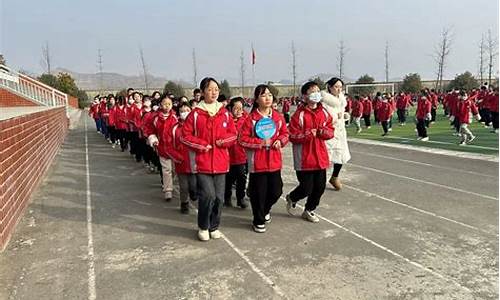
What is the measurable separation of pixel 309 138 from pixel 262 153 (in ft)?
1.97

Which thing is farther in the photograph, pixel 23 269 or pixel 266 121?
pixel 266 121

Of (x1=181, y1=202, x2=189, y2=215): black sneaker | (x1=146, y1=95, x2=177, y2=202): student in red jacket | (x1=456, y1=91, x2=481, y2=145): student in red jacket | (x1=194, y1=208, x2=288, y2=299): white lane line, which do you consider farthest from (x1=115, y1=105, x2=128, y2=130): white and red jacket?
(x1=456, y1=91, x2=481, y2=145): student in red jacket

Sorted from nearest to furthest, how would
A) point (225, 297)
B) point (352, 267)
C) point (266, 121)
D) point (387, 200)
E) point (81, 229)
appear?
point (225, 297) < point (352, 267) < point (266, 121) < point (81, 229) < point (387, 200)

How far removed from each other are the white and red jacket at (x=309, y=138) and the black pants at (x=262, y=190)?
354mm

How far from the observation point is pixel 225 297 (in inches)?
137

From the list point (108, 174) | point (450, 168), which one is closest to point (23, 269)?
point (108, 174)

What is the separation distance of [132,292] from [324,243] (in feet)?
6.71

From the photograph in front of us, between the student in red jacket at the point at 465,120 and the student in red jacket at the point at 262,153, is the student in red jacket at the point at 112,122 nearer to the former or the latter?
the student in red jacket at the point at 262,153

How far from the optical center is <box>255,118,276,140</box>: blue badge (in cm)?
495

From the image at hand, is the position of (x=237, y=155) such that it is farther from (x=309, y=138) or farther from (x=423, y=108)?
(x=423, y=108)

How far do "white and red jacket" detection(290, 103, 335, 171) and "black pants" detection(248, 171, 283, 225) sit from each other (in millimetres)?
354

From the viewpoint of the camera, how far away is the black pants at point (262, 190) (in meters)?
5.08

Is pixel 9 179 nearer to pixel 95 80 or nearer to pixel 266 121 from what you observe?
pixel 266 121

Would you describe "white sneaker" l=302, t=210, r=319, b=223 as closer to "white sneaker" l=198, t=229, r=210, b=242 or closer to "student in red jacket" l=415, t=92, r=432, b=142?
"white sneaker" l=198, t=229, r=210, b=242
